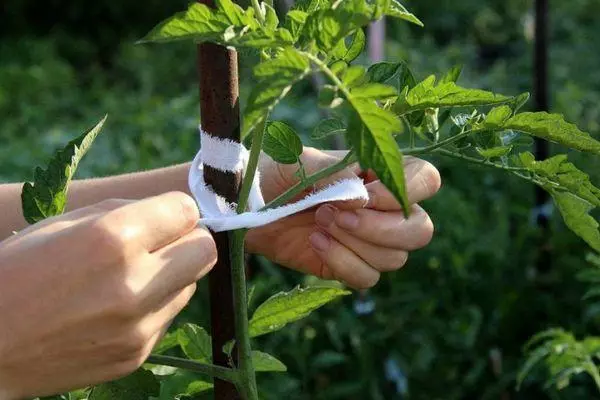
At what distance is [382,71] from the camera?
2.81 ft

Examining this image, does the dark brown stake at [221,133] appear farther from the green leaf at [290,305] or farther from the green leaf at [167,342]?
the green leaf at [167,342]

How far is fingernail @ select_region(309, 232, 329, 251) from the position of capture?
1.10m

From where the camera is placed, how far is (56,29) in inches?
215

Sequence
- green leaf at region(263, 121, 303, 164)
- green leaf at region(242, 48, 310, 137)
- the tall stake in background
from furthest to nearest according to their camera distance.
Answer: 1. the tall stake in background
2. green leaf at region(263, 121, 303, 164)
3. green leaf at region(242, 48, 310, 137)

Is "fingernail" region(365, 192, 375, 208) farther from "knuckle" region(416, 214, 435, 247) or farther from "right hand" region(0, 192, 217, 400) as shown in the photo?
"right hand" region(0, 192, 217, 400)

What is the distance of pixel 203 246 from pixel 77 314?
0.11 meters

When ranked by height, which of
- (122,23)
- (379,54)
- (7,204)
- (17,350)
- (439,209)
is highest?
(17,350)

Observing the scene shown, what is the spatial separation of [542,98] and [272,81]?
180cm

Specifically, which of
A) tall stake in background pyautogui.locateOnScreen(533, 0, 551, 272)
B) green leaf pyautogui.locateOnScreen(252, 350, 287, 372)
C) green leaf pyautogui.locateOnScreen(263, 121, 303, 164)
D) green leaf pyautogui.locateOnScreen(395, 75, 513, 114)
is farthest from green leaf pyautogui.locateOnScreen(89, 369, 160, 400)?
tall stake in background pyautogui.locateOnScreen(533, 0, 551, 272)

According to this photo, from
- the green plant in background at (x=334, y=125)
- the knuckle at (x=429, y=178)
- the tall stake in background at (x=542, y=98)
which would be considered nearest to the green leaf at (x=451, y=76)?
the green plant in background at (x=334, y=125)

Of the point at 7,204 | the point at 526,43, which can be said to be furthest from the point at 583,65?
the point at 7,204

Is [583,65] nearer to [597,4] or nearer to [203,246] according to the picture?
[597,4]

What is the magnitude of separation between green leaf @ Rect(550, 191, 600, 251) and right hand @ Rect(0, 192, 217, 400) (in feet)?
1.06

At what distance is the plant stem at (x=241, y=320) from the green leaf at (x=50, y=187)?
0.14m
